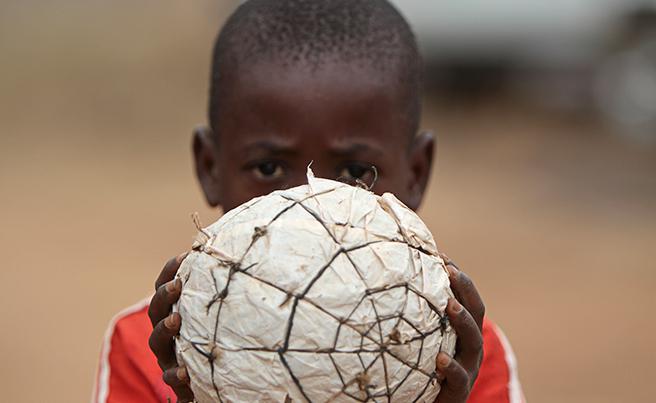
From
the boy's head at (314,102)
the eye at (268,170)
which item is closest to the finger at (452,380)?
the boy's head at (314,102)

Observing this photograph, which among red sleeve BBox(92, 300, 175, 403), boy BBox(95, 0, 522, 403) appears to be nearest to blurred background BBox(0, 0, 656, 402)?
red sleeve BBox(92, 300, 175, 403)

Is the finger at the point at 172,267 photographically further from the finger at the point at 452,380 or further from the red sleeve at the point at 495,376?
the red sleeve at the point at 495,376

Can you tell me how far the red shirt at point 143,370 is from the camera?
106 inches

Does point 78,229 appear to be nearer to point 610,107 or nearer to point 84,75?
point 84,75

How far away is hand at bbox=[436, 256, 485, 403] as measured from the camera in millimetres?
1827

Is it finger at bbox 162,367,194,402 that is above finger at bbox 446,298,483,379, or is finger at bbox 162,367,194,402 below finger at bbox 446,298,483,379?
below

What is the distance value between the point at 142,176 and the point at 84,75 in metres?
5.01

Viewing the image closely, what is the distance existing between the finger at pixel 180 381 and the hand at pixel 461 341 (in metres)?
0.50

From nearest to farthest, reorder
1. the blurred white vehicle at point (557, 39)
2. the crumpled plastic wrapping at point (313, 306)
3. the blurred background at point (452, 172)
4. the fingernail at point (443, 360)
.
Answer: the crumpled plastic wrapping at point (313, 306), the fingernail at point (443, 360), the blurred background at point (452, 172), the blurred white vehicle at point (557, 39)

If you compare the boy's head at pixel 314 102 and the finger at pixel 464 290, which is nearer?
the finger at pixel 464 290

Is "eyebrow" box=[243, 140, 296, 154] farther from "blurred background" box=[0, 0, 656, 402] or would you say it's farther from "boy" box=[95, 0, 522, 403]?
"blurred background" box=[0, 0, 656, 402]

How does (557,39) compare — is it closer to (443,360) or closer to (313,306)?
(443,360)

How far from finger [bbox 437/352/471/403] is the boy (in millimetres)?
678

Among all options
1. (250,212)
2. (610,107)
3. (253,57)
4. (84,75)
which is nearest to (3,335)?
(253,57)
